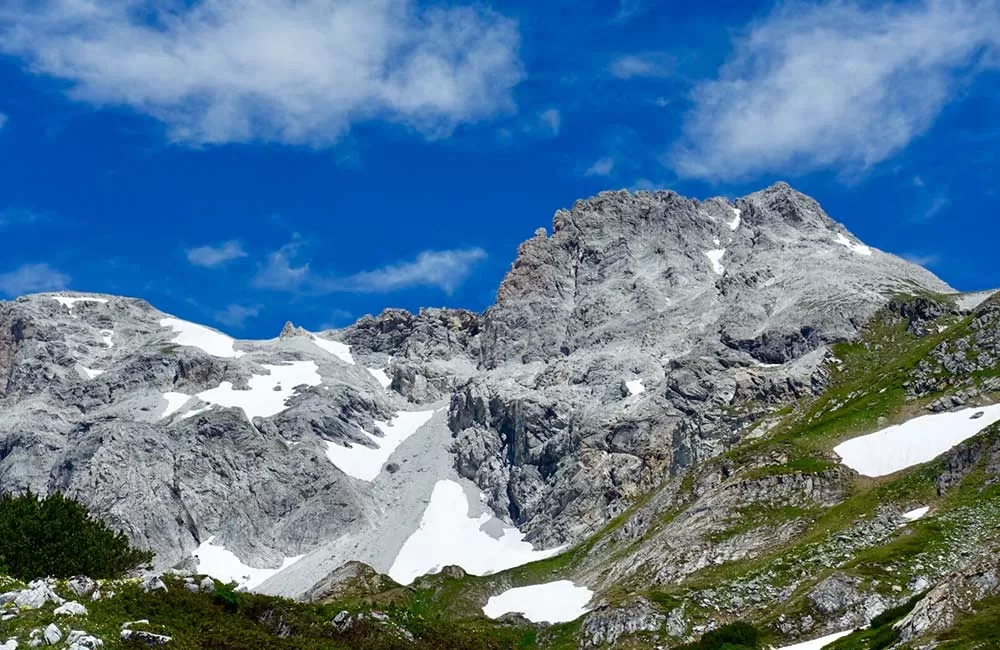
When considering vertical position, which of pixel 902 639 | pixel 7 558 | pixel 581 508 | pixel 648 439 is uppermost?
pixel 648 439

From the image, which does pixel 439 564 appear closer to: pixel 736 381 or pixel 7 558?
pixel 736 381

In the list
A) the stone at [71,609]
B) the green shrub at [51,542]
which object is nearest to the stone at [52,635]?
the stone at [71,609]

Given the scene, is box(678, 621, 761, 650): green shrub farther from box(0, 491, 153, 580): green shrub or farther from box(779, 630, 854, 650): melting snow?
box(0, 491, 153, 580): green shrub

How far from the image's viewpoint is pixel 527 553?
192250mm

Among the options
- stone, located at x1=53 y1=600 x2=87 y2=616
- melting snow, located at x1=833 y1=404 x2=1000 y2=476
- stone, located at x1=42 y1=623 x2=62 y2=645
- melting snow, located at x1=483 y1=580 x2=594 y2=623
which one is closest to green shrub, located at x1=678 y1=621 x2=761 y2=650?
stone, located at x1=53 y1=600 x2=87 y2=616

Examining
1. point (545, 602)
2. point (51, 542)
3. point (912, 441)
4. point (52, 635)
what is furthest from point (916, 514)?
point (52, 635)

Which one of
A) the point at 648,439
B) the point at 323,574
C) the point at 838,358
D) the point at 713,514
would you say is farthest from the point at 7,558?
the point at 838,358

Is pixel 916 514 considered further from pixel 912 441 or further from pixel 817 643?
pixel 817 643

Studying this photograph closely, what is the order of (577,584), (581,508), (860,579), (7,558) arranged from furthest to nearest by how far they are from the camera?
1. (581,508)
2. (577,584)
3. (860,579)
4. (7,558)

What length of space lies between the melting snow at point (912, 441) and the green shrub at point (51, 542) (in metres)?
79.6

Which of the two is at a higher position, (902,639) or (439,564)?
(439,564)

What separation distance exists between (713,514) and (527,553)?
80.1 metres

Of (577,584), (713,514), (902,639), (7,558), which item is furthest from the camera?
(577,584)

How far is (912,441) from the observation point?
117188mm
